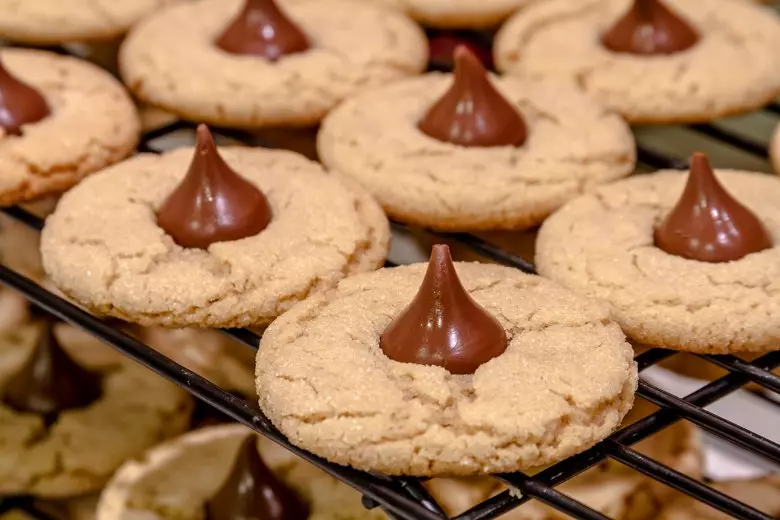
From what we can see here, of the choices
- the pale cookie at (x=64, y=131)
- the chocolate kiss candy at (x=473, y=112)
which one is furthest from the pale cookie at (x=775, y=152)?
the pale cookie at (x=64, y=131)

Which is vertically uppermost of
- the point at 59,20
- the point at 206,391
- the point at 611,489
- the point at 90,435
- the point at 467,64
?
the point at 467,64

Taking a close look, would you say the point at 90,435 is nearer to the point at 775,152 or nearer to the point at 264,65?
the point at 264,65

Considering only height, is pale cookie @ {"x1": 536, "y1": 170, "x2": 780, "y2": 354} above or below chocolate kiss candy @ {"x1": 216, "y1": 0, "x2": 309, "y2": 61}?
below

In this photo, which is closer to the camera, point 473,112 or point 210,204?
point 210,204

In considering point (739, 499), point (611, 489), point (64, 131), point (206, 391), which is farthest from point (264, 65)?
point (739, 499)

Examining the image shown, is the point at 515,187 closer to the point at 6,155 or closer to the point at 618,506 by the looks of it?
the point at 618,506

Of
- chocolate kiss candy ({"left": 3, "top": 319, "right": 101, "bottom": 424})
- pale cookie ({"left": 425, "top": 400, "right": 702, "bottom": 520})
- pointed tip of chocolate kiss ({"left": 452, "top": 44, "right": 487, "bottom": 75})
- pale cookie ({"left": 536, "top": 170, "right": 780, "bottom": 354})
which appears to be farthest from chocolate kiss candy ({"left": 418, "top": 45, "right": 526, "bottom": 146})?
chocolate kiss candy ({"left": 3, "top": 319, "right": 101, "bottom": 424})

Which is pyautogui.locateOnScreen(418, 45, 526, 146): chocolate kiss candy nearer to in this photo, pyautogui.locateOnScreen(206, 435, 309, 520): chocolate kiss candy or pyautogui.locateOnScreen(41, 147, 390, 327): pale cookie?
pyautogui.locateOnScreen(41, 147, 390, 327): pale cookie
